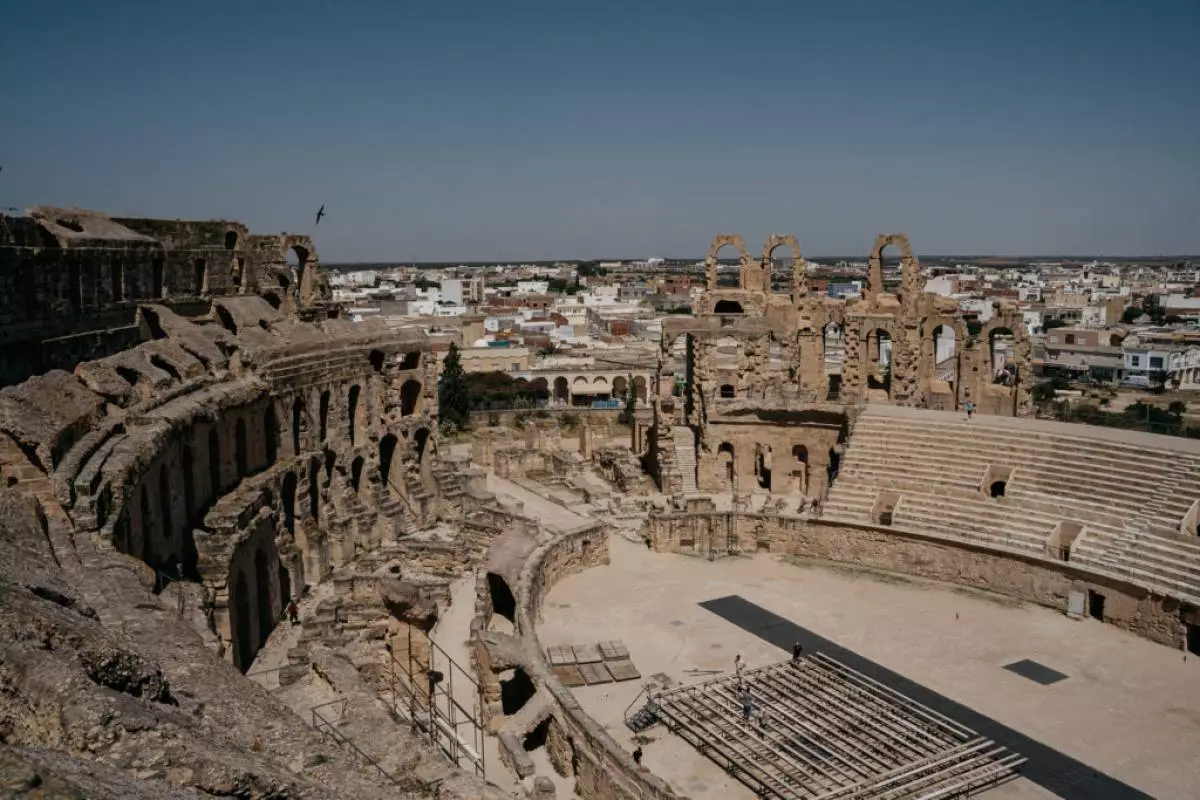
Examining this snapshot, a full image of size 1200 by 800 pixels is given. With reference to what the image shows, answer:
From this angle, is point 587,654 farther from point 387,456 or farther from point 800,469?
point 800,469

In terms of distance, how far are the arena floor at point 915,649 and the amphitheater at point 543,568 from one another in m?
0.09

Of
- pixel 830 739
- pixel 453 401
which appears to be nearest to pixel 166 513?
pixel 830 739

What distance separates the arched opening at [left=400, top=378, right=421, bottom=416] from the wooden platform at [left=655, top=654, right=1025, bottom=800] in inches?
632

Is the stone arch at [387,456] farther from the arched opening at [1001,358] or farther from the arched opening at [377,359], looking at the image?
the arched opening at [1001,358]

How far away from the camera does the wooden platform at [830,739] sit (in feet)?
49.4

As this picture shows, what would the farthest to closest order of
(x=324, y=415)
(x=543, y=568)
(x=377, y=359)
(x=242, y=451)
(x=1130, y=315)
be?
(x=1130, y=315) → (x=377, y=359) → (x=324, y=415) → (x=242, y=451) → (x=543, y=568)

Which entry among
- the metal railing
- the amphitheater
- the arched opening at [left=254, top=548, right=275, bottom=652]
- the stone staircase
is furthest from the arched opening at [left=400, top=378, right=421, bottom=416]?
the metal railing

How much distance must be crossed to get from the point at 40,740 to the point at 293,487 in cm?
1948

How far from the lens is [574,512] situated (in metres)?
30.9

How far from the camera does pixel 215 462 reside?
22109mm

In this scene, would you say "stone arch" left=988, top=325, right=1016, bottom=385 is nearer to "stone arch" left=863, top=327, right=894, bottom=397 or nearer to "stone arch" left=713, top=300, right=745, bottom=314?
"stone arch" left=863, top=327, right=894, bottom=397

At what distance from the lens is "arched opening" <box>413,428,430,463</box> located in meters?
31.3

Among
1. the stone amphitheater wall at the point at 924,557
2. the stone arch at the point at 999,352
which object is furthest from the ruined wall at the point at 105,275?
the stone arch at the point at 999,352

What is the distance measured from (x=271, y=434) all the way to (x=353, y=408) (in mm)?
Result: 4084
